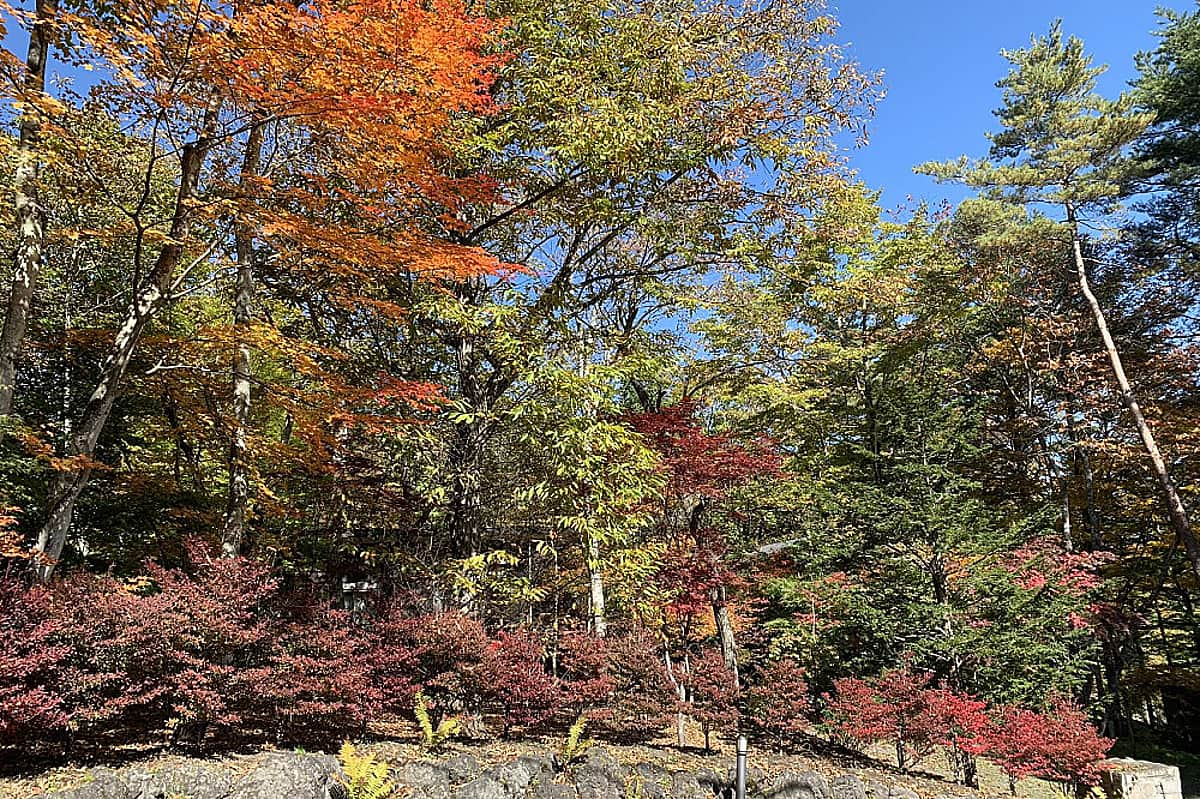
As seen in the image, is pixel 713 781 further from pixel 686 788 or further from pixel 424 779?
pixel 424 779

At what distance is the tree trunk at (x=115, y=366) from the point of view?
210 inches

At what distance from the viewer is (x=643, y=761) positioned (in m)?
6.66

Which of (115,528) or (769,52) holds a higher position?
(769,52)

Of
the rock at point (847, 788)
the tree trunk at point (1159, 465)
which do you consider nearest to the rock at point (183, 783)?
the rock at point (847, 788)

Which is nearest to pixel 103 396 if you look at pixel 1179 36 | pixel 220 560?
pixel 220 560

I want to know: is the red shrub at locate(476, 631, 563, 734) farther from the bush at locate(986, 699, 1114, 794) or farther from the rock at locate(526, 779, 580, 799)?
the bush at locate(986, 699, 1114, 794)

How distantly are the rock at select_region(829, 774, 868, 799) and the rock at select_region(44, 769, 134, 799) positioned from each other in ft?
18.9

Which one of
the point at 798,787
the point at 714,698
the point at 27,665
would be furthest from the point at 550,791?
the point at 27,665

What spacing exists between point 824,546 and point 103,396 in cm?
836

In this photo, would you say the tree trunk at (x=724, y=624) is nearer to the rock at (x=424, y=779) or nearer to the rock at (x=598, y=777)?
the rock at (x=598, y=777)

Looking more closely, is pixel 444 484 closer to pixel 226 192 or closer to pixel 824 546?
pixel 226 192

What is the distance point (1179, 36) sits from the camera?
12234mm

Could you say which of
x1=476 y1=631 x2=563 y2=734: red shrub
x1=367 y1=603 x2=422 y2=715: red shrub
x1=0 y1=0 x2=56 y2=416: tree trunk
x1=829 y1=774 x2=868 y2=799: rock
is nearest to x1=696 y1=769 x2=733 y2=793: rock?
x1=829 y1=774 x2=868 y2=799: rock

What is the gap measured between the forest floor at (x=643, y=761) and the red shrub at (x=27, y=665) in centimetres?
33
